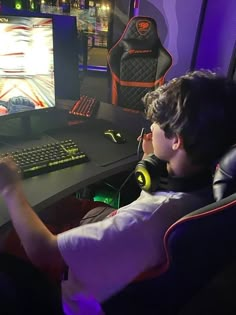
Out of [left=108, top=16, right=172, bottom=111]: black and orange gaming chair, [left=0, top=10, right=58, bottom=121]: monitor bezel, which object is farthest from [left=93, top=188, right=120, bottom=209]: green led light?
[left=108, top=16, right=172, bottom=111]: black and orange gaming chair

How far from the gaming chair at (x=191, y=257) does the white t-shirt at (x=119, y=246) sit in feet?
0.11

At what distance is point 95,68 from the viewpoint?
20.4 feet

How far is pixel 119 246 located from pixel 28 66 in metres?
0.88

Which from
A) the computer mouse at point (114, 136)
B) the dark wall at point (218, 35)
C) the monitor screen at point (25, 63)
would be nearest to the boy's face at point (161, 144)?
the computer mouse at point (114, 136)

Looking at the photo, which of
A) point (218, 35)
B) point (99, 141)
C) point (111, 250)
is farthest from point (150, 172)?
point (218, 35)

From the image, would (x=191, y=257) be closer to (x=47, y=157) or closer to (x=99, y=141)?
(x=47, y=157)

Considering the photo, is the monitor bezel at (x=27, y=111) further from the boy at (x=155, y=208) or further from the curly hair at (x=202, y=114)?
the curly hair at (x=202, y=114)

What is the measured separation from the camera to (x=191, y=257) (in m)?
0.66

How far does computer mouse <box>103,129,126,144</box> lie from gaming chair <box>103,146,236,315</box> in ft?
2.20

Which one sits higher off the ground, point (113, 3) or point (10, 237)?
point (113, 3)

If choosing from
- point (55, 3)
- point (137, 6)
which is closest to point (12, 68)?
point (137, 6)

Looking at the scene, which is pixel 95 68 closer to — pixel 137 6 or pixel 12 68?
pixel 137 6

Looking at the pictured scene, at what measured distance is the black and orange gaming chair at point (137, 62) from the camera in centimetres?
288

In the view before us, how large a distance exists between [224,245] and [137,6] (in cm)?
421
